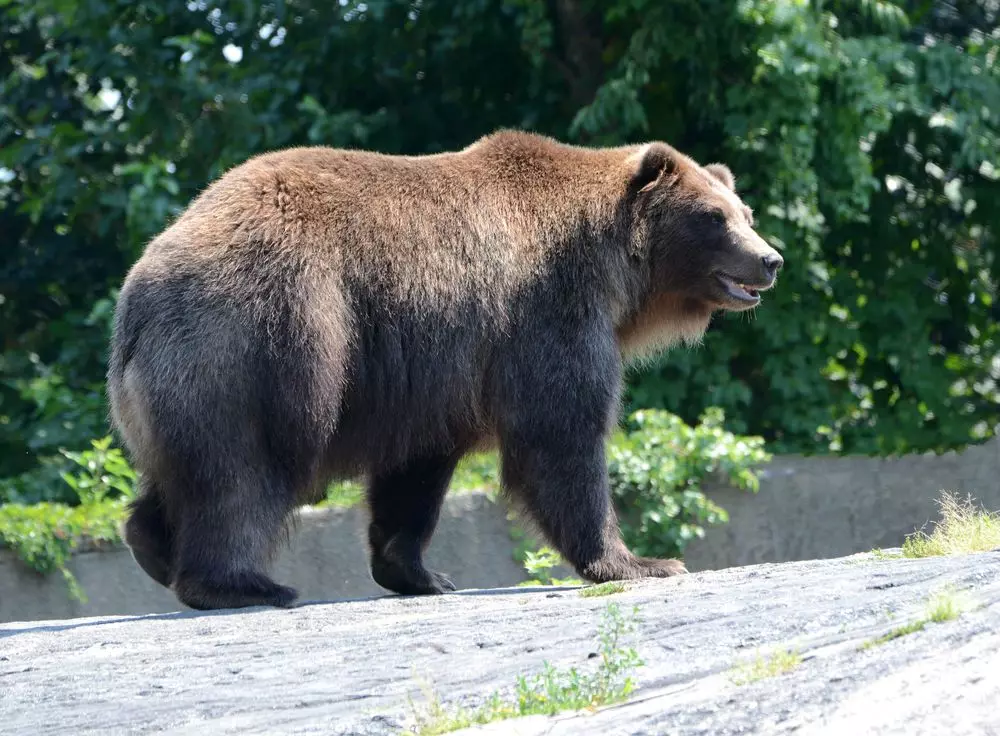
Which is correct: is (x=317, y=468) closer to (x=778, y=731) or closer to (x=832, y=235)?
(x=778, y=731)

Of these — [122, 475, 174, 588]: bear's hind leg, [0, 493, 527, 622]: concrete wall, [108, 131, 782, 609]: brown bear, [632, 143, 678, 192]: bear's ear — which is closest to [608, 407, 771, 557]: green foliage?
[0, 493, 527, 622]: concrete wall

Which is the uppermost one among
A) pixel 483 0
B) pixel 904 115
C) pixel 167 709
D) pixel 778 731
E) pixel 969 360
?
pixel 778 731

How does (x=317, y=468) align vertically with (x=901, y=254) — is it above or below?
above

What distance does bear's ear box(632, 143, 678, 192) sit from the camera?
7648mm

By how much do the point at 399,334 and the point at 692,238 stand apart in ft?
5.73

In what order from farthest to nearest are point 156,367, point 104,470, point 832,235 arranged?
point 832,235, point 104,470, point 156,367

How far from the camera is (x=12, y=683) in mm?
5070

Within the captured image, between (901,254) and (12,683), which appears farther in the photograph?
(901,254)

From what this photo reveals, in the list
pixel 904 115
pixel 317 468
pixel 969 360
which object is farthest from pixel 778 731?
pixel 969 360

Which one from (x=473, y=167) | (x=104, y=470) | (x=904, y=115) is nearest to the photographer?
(x=473, y=167)

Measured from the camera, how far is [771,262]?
7625 mm

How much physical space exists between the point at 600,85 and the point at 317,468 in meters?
6.59

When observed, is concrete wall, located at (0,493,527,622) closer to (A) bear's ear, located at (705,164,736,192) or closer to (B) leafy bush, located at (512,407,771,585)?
(B) leafy bush, located at (512,407,771,585)

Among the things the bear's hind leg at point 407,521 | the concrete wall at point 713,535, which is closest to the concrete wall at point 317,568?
the concrete wall at point 713,535
